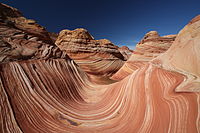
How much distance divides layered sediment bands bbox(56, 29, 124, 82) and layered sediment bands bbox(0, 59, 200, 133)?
2115 millimetres

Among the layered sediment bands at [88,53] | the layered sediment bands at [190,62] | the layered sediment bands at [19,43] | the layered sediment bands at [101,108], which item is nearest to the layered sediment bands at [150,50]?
the layered sediment bands at [88,53]

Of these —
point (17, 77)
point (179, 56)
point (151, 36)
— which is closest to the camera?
point (17, 77)

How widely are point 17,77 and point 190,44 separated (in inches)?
69.5

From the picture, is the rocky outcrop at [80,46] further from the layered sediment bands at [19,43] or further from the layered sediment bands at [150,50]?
the layered sediment bands at [19,43]

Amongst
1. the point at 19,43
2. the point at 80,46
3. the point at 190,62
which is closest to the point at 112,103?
the point at 190,62

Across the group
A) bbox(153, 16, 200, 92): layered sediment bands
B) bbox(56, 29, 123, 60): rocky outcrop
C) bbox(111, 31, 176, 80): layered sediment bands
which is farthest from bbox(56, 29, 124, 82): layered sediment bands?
bbox(153, 16, 200, 92): layered sediment bands

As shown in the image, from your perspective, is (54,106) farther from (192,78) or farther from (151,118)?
(192,78)

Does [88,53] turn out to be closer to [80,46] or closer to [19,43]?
[80,46]

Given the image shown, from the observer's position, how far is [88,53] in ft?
11.0

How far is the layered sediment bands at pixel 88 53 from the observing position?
10.4ft

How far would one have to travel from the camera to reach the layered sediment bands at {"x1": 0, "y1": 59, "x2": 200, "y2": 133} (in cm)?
52

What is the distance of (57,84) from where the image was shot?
3.74 feet

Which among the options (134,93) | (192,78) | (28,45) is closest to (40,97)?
(28,45)

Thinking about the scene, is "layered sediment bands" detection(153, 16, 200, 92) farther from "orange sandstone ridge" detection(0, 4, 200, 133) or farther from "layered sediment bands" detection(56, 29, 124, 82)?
"layered sediment bands" detection(56, 29, 124, 82)
